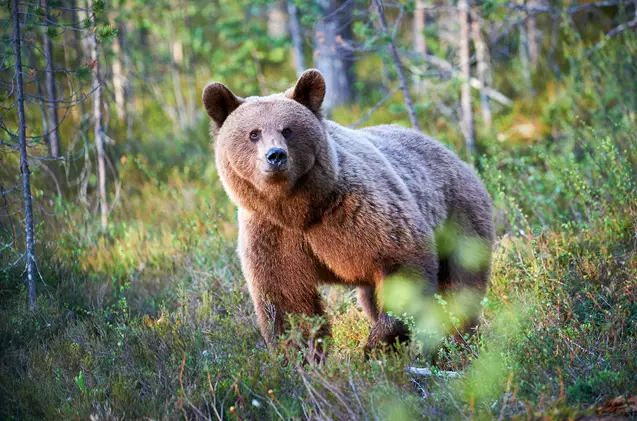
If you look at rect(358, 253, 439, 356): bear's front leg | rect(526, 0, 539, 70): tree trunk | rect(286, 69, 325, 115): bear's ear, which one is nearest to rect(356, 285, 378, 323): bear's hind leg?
rect(358, 253, 439, 356): bear's front leg

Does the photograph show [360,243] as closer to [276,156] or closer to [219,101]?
[276,156]

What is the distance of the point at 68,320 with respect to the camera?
5430 millimetres

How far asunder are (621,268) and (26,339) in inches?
180

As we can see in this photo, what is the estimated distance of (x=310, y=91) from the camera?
470 cm

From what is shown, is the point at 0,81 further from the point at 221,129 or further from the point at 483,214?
the point at 483,214

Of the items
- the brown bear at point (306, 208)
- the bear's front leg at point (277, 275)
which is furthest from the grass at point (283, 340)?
the brown bear at point (306, 208)

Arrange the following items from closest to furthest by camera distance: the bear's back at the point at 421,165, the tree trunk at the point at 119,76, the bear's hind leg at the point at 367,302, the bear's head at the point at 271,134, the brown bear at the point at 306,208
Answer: the bear's head at the point at 271,134 → the brown bear at the point at 306,208 → the bear's back at the point at 421,165 → the bear's hind leg at the point at 367,302 → the tree trunk at the point at 119,76

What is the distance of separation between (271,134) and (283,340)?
1322 millimetres

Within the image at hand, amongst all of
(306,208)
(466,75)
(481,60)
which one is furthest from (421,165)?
(481,60)

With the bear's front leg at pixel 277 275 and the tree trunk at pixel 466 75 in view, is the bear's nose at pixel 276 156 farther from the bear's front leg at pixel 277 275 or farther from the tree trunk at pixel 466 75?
the tree trunk at pixel 466 75

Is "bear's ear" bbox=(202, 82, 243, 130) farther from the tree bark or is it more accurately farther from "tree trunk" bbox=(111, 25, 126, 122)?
the tree bark

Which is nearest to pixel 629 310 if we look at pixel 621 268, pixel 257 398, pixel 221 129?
pixel 621 268

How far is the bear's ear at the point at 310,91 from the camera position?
4617 millimetres

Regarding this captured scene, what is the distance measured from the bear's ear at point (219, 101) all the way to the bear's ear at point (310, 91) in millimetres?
404
